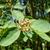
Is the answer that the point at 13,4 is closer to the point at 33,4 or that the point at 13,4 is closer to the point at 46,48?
the point at 33,4

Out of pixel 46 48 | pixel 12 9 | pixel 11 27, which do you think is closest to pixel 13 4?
pixel 12 9

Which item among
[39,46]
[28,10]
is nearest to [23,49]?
[39,46]

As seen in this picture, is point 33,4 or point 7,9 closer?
point 7,9

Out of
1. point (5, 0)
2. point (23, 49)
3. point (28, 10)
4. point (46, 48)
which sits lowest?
point (46, 48)

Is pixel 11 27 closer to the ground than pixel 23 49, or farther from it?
farther from it

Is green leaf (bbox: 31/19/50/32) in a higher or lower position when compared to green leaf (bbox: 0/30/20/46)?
higher

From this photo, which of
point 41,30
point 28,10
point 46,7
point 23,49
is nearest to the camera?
point 41,30

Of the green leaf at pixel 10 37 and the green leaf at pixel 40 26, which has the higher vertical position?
the green leaf at pixel 40 26

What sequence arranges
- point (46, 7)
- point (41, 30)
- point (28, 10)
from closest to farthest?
1. point (41, 30)
2. point (46, 7)
3. point (28, 10)

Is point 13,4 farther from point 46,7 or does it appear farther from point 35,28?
point 35,28
